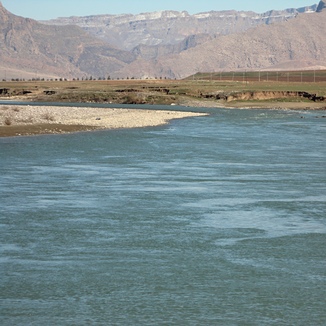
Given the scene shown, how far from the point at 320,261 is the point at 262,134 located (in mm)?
38408

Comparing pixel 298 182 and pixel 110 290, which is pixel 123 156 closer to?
pixel 298 182

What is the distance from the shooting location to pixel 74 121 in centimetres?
6309

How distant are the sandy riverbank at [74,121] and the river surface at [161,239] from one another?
48.1ft

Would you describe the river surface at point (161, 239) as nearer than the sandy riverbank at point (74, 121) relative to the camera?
Yes

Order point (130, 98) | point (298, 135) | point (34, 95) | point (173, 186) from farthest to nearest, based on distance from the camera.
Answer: point (34, 95)
point (130, 98)
point (298, 135)
point (173, 186)

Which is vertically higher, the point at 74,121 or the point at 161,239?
the point at 161,239

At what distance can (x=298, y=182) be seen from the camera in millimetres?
31141

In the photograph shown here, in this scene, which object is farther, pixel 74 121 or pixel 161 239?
pixel 74 121

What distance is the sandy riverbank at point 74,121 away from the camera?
5447cm

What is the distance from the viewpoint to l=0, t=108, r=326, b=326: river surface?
613 inches

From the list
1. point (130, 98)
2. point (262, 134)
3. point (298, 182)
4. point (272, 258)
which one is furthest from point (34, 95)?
point (272, 258)

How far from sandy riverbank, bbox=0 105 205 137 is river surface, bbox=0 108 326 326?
14673 mm

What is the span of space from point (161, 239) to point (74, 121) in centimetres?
4333

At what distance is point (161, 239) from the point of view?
2067 centimetres
